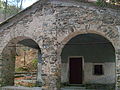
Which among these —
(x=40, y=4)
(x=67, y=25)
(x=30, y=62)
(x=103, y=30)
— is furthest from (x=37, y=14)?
(x=30, y=62)

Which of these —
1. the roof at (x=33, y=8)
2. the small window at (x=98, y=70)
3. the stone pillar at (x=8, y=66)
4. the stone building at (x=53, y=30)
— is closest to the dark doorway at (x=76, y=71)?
the small window at (x=98, y=70)

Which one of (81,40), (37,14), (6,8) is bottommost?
(81,40)

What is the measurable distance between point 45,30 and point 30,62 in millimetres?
15093

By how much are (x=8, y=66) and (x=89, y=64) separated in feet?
16.0

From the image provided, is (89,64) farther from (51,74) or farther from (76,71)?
(51,74)

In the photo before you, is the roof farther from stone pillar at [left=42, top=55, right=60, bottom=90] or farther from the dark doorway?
the dark doorway

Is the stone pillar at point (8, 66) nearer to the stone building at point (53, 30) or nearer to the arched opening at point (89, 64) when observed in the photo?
the stone building at point (53, 30)

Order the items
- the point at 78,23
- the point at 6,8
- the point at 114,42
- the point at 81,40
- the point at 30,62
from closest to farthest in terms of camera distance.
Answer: the point at 114,42, the point at 78,23, the point at 81,40, the point at 30,62, the point at 6,8

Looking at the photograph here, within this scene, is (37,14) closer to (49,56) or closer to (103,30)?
(49,56)

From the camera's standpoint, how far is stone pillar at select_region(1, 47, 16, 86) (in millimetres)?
9766

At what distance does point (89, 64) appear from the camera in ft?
40.1

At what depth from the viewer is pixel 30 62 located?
2344 cm

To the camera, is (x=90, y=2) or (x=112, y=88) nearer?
(x=90, y=2)

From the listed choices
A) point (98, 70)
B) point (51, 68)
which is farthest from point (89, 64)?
point (51, 68)
